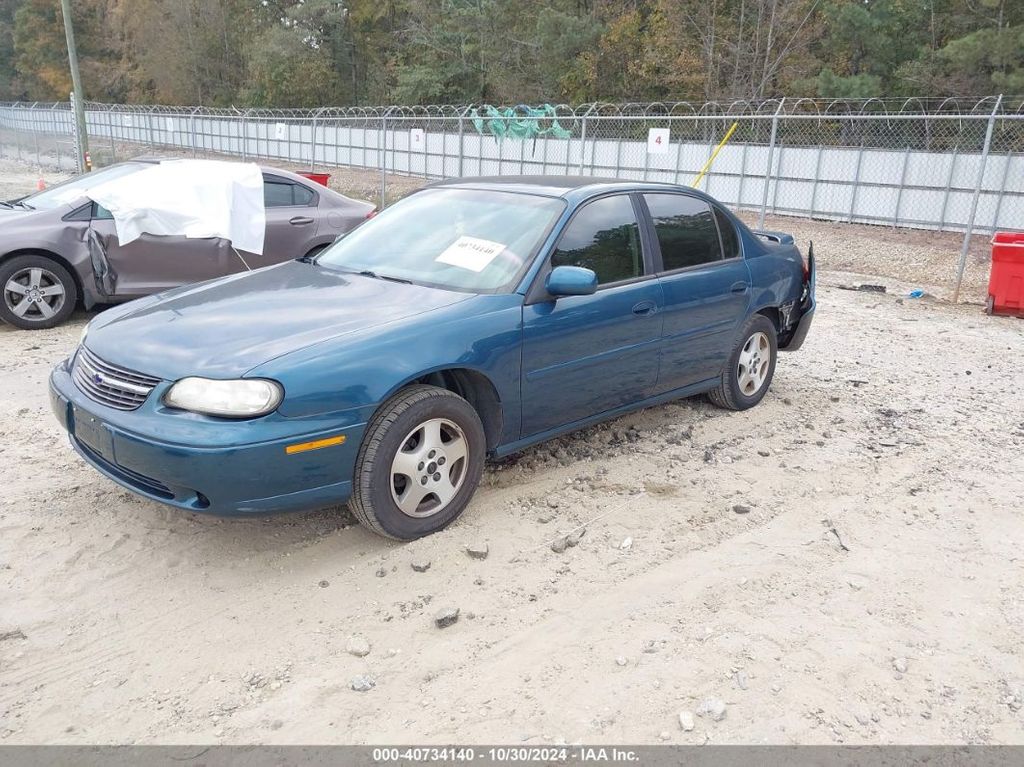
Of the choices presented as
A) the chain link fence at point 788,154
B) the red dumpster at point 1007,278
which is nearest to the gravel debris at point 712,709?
the red dumpster at point 1007,278

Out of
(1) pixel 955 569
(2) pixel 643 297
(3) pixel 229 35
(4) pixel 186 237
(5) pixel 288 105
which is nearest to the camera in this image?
(1) pixel 955 569

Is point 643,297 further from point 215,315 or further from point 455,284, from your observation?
point 215,315

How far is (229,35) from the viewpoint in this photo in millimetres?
63312

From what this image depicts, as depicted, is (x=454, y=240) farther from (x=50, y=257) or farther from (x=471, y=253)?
(x=50, y=257)

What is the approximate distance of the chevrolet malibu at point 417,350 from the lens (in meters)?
3.32

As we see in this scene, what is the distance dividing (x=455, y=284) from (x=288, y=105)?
190ft

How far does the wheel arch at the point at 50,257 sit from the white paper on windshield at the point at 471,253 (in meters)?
4.67

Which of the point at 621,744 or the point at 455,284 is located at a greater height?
the point at 455,284

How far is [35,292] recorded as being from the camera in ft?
24.2

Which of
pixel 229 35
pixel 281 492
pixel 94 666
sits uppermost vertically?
pixel 229 35

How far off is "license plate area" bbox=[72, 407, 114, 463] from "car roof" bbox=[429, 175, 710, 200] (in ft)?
8.06

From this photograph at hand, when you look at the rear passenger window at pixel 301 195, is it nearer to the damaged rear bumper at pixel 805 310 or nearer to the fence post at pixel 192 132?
the damaged rear bumper at pixel 805 310

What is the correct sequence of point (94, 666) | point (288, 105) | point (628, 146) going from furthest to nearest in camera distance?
point (288, 105), point (628, 146), point (94, 666)

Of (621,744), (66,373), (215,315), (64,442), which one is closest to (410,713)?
(621,744)
